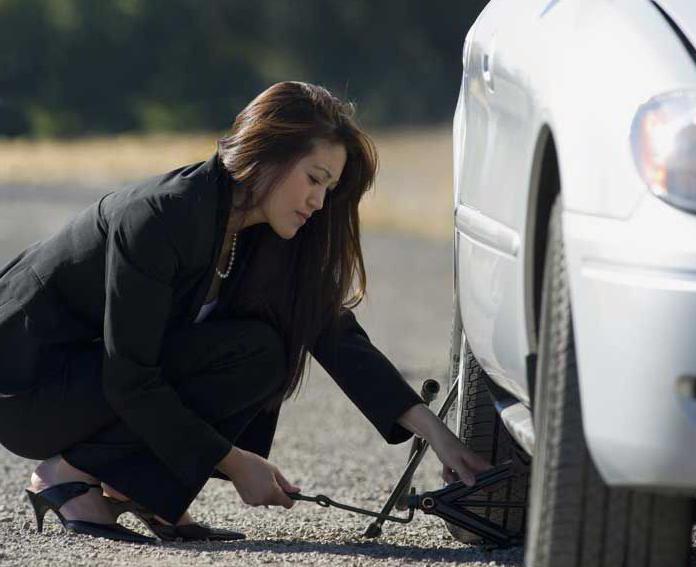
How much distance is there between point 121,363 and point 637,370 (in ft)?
5.40

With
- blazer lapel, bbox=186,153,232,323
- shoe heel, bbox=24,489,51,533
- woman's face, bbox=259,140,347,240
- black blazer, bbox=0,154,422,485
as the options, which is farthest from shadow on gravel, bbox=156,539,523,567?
woman's face, bbox=259,140,347,240

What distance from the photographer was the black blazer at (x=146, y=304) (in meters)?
3.88

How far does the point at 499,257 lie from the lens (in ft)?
11.0

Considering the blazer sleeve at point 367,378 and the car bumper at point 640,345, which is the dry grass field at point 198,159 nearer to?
the blazer sleeve at point 367,378

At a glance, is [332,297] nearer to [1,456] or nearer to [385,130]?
[1,456]

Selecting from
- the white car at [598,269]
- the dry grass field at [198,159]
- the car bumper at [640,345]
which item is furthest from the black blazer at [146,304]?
the dry grass field at [198,159]

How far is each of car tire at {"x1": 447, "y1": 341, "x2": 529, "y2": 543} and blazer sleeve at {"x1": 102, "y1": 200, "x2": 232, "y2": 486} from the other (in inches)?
24.1

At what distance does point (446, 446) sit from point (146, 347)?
2.66 feet

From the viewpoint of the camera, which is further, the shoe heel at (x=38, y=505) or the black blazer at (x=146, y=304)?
the shoe heel at (x=38, y=505)

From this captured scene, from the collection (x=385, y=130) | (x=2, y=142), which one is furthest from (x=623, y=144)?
(x=385, y=130)

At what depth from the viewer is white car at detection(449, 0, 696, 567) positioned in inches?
103

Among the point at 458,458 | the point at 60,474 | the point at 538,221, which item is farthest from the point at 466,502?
the point at 538,221

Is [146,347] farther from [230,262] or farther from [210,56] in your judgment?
[210,56]

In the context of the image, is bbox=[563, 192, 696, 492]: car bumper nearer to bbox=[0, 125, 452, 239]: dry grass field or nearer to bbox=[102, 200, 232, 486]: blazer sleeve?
bbox=[102, 200, 232, 486]: blazer sleeve
